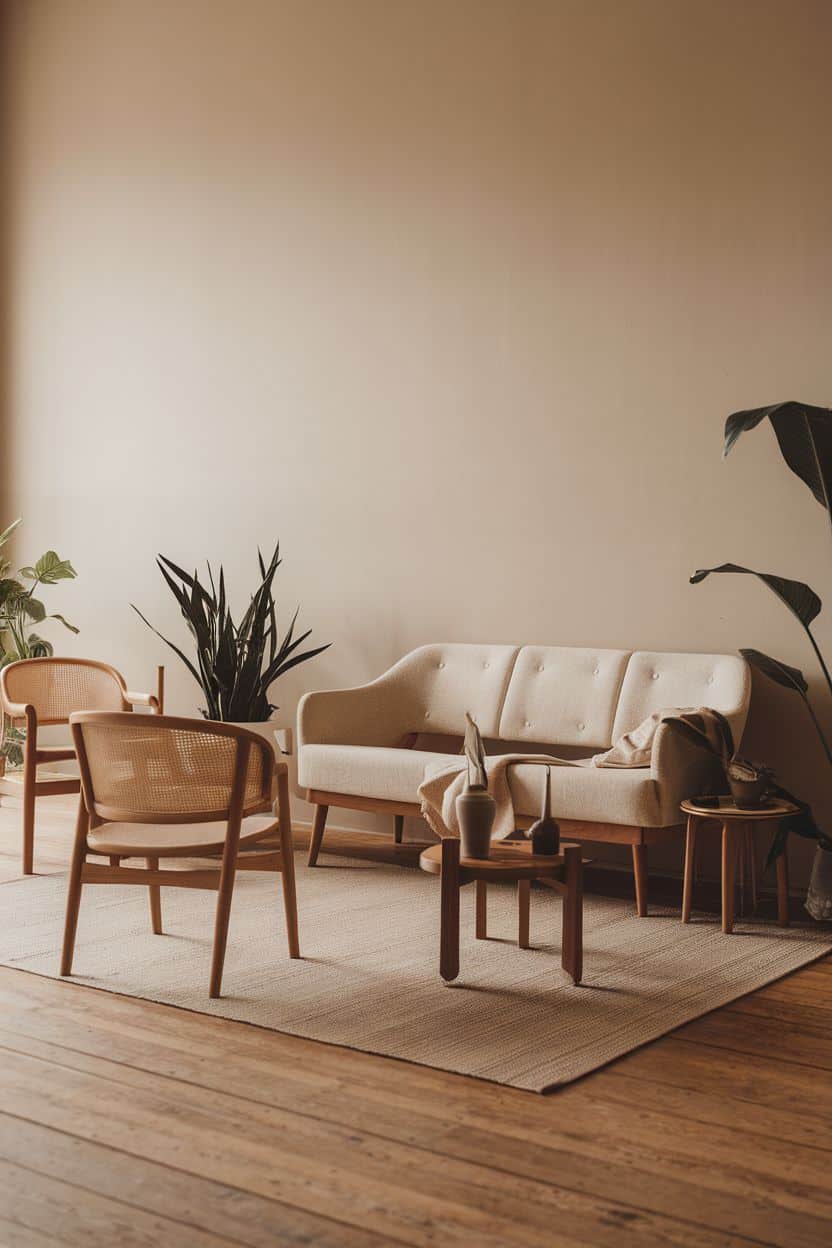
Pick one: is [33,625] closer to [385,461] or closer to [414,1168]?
[385,461]

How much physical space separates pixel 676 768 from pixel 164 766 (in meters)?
1.78

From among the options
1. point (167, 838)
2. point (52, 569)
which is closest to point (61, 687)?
point (52, 569)

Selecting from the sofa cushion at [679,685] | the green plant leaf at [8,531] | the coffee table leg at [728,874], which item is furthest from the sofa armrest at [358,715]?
the green plant leaf at [8,531]

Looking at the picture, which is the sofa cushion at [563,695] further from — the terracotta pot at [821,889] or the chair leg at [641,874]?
the terracotta pot at [821,889]

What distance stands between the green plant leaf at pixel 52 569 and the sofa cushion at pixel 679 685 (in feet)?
9.75

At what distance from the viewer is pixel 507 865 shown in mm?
3527

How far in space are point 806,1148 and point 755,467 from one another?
2.97 m

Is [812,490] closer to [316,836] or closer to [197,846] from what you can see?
[316,836]

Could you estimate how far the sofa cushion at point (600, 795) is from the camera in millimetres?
4391

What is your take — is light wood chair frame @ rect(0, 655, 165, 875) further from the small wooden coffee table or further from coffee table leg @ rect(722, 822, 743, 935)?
coffee table leg @ rect(722, 822, 743, 935)

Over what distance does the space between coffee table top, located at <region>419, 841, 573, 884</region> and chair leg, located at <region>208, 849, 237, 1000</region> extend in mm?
512

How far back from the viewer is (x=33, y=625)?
716 cm

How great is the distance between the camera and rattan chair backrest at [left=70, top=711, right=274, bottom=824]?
346 cm

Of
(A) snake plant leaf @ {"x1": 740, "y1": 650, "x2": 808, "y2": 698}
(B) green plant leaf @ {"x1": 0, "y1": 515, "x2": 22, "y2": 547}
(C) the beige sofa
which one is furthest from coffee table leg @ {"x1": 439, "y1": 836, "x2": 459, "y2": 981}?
(B) green plant leaf @ {"x1": 0, "y1": 515, "x2": 22, "y2": 547}
